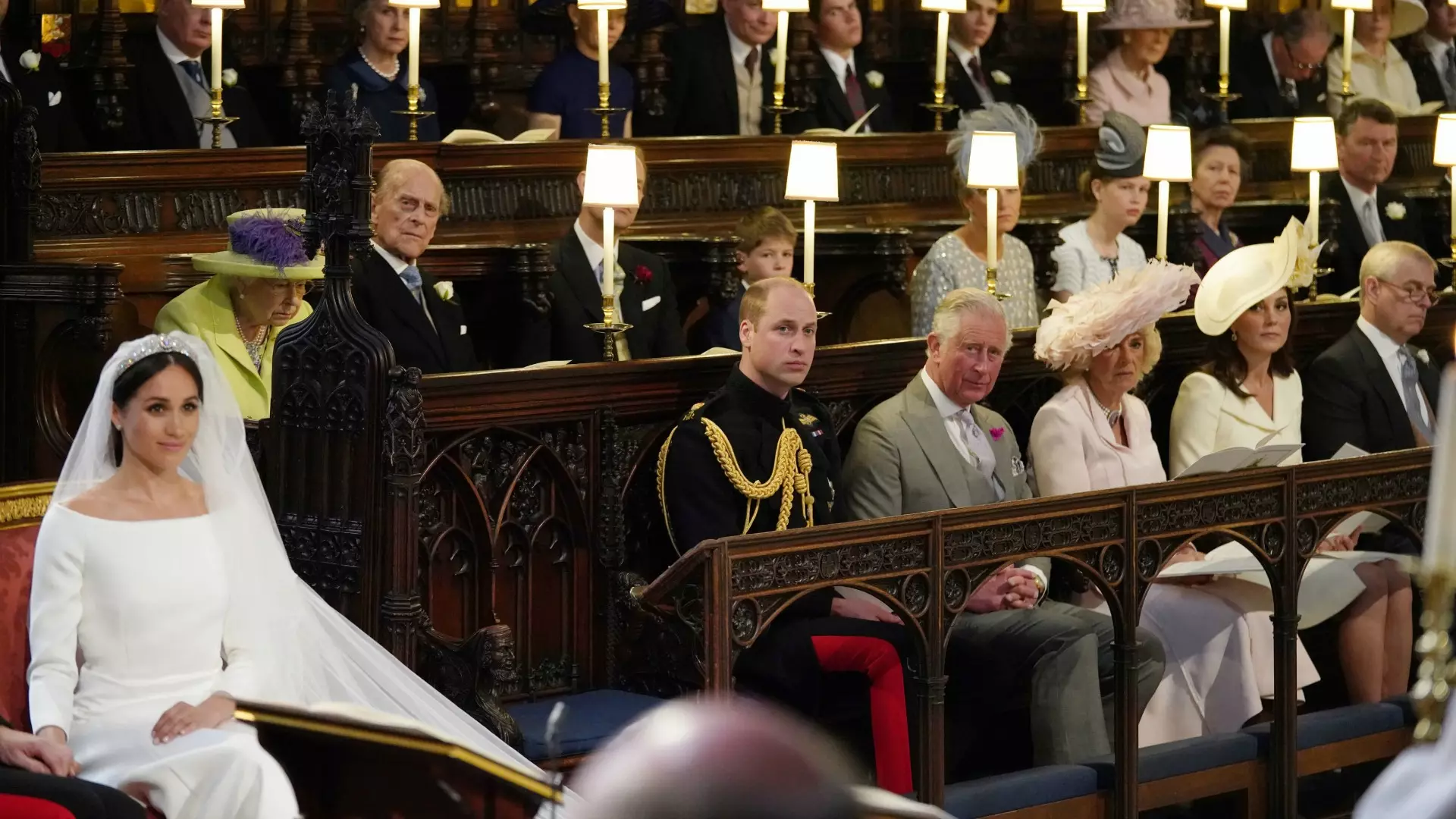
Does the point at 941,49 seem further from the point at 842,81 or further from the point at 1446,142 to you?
the point at 1446,142

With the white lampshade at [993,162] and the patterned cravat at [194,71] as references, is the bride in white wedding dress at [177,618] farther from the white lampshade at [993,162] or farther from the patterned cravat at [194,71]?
the patterned cravat at [194,71]

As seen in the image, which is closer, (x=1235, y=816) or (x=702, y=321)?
(x=1235, y=816)

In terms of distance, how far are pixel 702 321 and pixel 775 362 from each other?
2.11m

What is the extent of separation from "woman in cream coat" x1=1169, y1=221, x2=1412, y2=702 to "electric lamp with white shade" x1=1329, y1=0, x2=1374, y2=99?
13.1ft

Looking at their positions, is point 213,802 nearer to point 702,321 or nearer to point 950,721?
point 950,721

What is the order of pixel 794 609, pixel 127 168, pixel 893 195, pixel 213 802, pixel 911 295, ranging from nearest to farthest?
pixel 213 802 → pixel 794 609 → pixel 127 168 → pixel 911 295 → pixel 893 195

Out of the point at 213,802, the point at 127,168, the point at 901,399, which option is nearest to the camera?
the point at 213,802

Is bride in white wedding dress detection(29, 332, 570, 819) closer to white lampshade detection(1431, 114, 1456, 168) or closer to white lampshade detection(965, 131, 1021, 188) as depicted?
white lampshade detection(965, 131, 1021, 188)

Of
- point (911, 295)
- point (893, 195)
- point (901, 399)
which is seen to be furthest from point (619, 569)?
point (893, 195)

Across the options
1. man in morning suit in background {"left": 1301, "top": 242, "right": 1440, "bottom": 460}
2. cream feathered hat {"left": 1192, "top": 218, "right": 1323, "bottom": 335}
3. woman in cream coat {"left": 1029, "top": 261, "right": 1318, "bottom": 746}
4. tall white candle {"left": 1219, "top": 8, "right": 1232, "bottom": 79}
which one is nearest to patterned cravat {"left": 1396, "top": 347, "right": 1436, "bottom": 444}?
man in morning suit in background {"left": 1301, "top": 242, "right": 1440, "bottom": 460}

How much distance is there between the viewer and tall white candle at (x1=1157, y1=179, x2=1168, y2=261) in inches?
288

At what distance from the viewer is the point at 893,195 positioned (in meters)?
8.24

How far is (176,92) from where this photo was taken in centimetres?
728

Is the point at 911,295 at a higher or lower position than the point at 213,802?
higher
